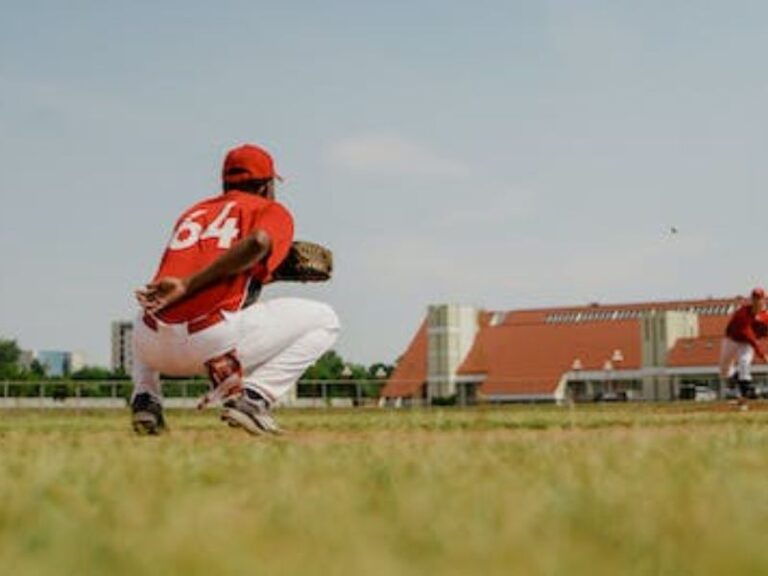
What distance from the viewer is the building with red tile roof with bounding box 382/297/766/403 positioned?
107 meters

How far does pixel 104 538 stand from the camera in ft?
8.66

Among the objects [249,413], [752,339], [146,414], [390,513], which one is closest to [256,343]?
[249,413]

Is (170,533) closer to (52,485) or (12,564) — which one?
(12,564)

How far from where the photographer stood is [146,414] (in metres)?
7.80

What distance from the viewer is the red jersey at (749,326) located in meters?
21.8

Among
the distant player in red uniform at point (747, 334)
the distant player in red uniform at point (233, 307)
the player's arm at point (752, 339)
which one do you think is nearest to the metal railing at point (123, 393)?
the distant player in red uniform at point (747, 334)

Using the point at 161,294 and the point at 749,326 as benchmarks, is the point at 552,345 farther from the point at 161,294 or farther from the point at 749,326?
the point at 161,294

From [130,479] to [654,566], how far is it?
83.5 inches

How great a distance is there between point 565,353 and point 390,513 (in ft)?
360

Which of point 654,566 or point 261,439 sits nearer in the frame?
point 654,566

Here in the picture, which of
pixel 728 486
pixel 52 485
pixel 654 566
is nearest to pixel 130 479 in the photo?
pixel 52 485

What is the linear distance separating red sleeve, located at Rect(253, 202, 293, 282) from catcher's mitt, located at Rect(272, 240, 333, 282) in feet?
0.70

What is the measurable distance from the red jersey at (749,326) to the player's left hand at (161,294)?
53.3 ft

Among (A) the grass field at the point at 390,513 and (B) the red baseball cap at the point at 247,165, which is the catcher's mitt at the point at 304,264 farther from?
(A) the grass field at the point at 390,513
